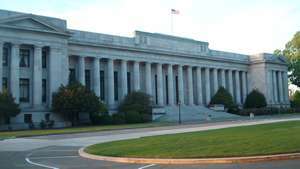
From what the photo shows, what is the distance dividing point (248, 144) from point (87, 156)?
7.47m

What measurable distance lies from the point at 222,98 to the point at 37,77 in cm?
4316

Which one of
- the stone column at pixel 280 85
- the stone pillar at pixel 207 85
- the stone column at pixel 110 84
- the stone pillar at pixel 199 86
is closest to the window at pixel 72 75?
the stone column at pixel 110 84

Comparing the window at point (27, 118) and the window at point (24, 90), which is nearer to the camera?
the window at point (27, 118)

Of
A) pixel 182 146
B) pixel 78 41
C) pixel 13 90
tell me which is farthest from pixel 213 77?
pixel 182 146

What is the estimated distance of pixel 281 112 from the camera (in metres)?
91.1

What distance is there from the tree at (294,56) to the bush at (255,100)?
2413 cm

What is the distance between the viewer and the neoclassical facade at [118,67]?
183ft

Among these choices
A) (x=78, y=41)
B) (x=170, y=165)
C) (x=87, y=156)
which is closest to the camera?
(x=170, y=165)

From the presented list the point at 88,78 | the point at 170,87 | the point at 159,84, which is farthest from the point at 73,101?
the point at 170,87

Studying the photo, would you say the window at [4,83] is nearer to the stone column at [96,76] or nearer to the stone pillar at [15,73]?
the stone pillar at [15,73]

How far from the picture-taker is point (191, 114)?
72938mm

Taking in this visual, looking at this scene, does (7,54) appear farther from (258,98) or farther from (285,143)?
(258,98)

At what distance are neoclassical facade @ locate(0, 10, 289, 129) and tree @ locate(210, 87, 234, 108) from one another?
3009 mm

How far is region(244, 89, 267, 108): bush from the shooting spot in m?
91.9
